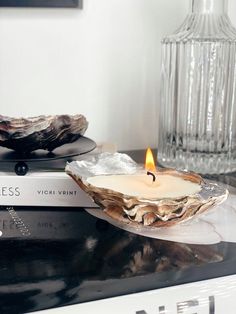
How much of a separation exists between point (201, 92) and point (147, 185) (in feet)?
0.81

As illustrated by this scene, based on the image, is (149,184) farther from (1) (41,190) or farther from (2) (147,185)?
(1) (41,190)

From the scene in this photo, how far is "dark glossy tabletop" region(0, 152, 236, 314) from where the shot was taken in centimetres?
36

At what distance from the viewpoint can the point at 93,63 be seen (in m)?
0.76

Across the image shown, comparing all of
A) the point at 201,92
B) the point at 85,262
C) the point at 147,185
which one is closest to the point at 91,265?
the point at 85,262

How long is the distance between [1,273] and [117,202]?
108 mm

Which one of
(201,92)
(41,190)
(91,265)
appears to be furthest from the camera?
(201,92)

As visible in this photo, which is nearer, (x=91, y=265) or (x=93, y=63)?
(x=91, y=265)

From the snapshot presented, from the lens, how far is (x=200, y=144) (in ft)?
2.29

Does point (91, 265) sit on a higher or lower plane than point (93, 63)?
lower

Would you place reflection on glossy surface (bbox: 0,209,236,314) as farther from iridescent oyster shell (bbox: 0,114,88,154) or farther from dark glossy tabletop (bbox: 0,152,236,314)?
iridescent oyster shell (bbox: 0,114,88,154)

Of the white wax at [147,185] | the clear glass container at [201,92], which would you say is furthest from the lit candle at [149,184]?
the clear glass container at [201,92]

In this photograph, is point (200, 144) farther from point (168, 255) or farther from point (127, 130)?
point (168, 255)

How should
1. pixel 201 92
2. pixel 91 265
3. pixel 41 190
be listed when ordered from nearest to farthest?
1. pixel 91 265
2. pixel 41 190
3. pixel 201 92

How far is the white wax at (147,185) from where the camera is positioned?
464mm
